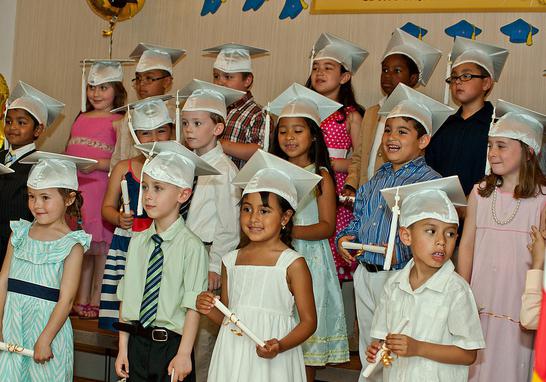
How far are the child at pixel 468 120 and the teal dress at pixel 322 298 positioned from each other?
2.32 ft

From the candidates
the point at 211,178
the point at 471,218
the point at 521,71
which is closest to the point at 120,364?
the point at 211,178

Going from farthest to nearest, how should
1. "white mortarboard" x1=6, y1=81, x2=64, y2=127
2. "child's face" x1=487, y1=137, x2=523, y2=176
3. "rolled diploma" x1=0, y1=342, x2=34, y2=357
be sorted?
1. "white mortarboard" x1=6, y1=81, x2=64, y2=127
2. "child's face" x1=487, y1=137, x2=523, y2=176
3. "rolled diploma" x1=0, y1=342, x2=34, y2=357

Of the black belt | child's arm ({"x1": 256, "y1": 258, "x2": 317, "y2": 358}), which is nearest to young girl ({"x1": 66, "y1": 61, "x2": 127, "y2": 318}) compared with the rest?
the black belt

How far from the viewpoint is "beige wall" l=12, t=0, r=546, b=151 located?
5336mm

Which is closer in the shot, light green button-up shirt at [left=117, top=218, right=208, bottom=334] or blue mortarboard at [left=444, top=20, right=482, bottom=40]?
light green button-up shirt at [left=117, top=218, right=208, bottom=334]

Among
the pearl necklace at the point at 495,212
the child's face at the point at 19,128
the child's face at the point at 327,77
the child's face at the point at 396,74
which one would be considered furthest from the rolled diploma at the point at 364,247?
the child's face at the point at 19,128

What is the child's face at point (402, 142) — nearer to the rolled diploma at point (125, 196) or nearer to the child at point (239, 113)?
the child at point (239, 113)

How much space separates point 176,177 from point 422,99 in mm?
1161

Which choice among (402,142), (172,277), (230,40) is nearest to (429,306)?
(402,142)

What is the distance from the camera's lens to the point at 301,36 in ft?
19.8

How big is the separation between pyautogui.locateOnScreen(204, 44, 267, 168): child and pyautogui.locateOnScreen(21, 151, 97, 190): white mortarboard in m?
1.01

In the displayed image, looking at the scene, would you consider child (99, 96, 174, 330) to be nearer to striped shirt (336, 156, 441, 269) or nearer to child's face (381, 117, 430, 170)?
striped shirt (336, 156, 441, 269)

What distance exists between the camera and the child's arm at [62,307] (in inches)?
148

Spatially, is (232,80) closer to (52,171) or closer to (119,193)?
(119,193)
